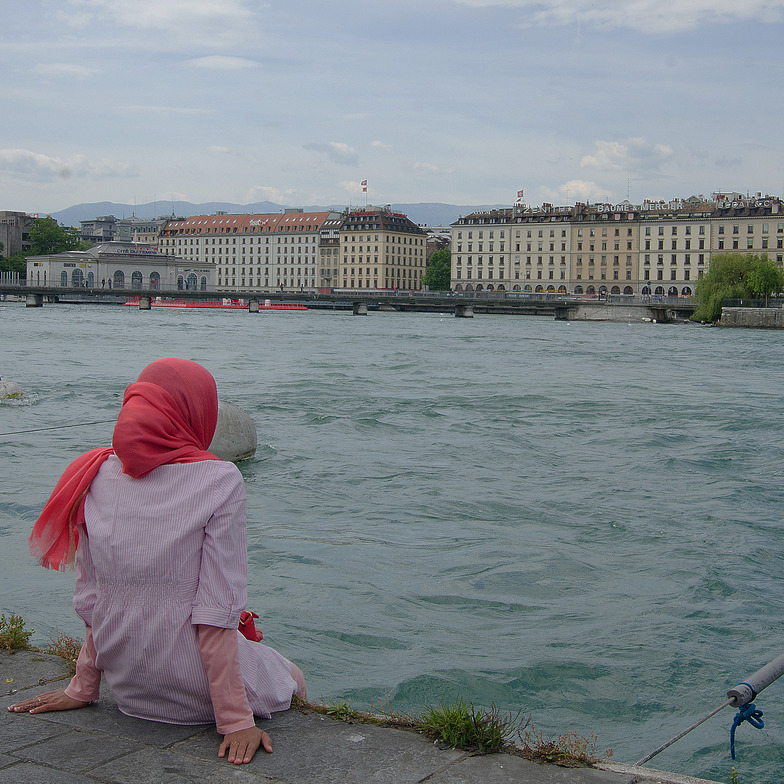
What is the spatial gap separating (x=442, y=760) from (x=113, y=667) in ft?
3.56

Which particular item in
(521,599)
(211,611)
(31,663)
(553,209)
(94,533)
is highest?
(553,209)

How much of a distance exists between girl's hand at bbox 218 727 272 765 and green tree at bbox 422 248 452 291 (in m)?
148

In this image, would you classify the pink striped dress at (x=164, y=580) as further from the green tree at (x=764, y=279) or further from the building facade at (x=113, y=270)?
the building facade at (x=113, y=270)

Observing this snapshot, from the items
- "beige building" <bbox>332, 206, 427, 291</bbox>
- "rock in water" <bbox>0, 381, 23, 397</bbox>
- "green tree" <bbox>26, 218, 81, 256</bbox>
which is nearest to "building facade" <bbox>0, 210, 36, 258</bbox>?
"green tree" <bbox>26, 218, 81, 256</bbox>

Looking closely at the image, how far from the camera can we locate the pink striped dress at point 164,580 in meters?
3.03

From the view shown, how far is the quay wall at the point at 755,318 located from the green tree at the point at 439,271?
78.2 m

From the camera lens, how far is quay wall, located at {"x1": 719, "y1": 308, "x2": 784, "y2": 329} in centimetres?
7156

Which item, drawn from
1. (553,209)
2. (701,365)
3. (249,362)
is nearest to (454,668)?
(249,362)

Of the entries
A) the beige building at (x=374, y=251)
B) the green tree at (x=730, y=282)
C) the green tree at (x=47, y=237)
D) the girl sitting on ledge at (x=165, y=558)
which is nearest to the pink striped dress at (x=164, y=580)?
the girl sitting on ledge at (x=165, y=558)

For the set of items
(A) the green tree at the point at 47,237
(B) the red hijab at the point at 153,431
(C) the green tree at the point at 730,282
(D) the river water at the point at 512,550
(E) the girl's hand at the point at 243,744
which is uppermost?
(A) the green tree at the point at 47,237

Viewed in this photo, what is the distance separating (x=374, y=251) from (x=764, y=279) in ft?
278

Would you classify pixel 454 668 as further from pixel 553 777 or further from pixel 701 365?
pixel 701 365

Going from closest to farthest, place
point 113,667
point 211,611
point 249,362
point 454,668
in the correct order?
point 211,611 → point 113,667 → point 454,668 → point 249,362

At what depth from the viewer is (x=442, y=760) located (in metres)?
2.96
